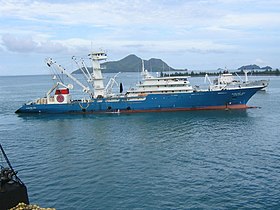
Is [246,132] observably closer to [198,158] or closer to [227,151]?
[227,151]

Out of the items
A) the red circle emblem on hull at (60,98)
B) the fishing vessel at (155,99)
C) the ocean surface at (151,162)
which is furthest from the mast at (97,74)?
the ocean surface at (151,162)

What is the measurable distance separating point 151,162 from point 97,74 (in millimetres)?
33383

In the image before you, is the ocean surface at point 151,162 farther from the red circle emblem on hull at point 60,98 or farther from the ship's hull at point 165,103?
the red circle emblem on hull at point 60,98

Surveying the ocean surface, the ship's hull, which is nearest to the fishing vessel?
the ship's hull

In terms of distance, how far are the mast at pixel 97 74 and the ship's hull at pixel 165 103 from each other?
193 centimetres

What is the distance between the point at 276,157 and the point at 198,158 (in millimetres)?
5906

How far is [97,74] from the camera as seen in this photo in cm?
5697

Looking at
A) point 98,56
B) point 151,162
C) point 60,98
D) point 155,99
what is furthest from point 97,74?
point 151,162

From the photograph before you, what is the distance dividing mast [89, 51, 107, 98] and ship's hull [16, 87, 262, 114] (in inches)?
75.9

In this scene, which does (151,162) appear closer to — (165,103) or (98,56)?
(165,103)

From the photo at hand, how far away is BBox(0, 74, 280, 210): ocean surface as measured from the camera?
1873 cm

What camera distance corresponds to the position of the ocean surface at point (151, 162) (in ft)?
61.5

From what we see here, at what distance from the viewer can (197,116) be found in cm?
4875

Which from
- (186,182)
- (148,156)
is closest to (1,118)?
(148,156)
